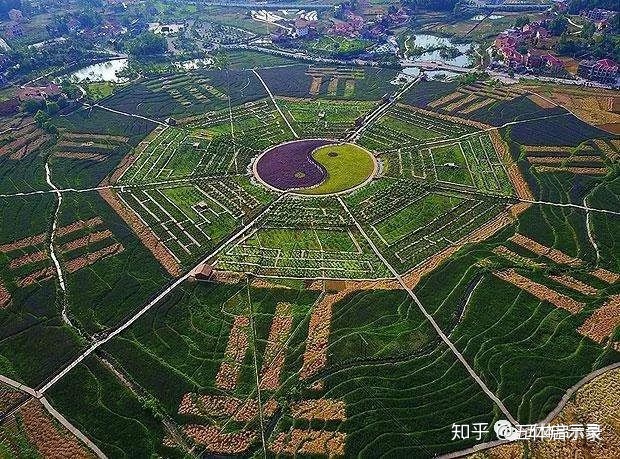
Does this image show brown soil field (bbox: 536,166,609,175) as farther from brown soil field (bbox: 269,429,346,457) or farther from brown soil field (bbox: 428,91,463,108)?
brown soil field (bbox: 269,429,346,457)

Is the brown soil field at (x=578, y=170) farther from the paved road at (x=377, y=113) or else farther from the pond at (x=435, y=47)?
the pond at (x=435, y=47)

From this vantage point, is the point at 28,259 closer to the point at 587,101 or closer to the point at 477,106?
the point at 477,106

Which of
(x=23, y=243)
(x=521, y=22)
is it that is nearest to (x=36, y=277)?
(x=23, y=243)

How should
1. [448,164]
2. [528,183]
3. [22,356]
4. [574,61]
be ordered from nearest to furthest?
1. [22,356]
2. [528,183]
3. [448,164]
4. [574,61]

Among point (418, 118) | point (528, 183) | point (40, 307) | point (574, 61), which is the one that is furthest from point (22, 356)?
point (574, 61)

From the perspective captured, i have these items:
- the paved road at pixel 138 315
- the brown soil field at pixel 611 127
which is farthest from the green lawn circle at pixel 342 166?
the brown soil field at pixel 611 127

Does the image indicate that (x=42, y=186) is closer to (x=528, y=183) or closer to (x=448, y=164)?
(x=448, y=164)
